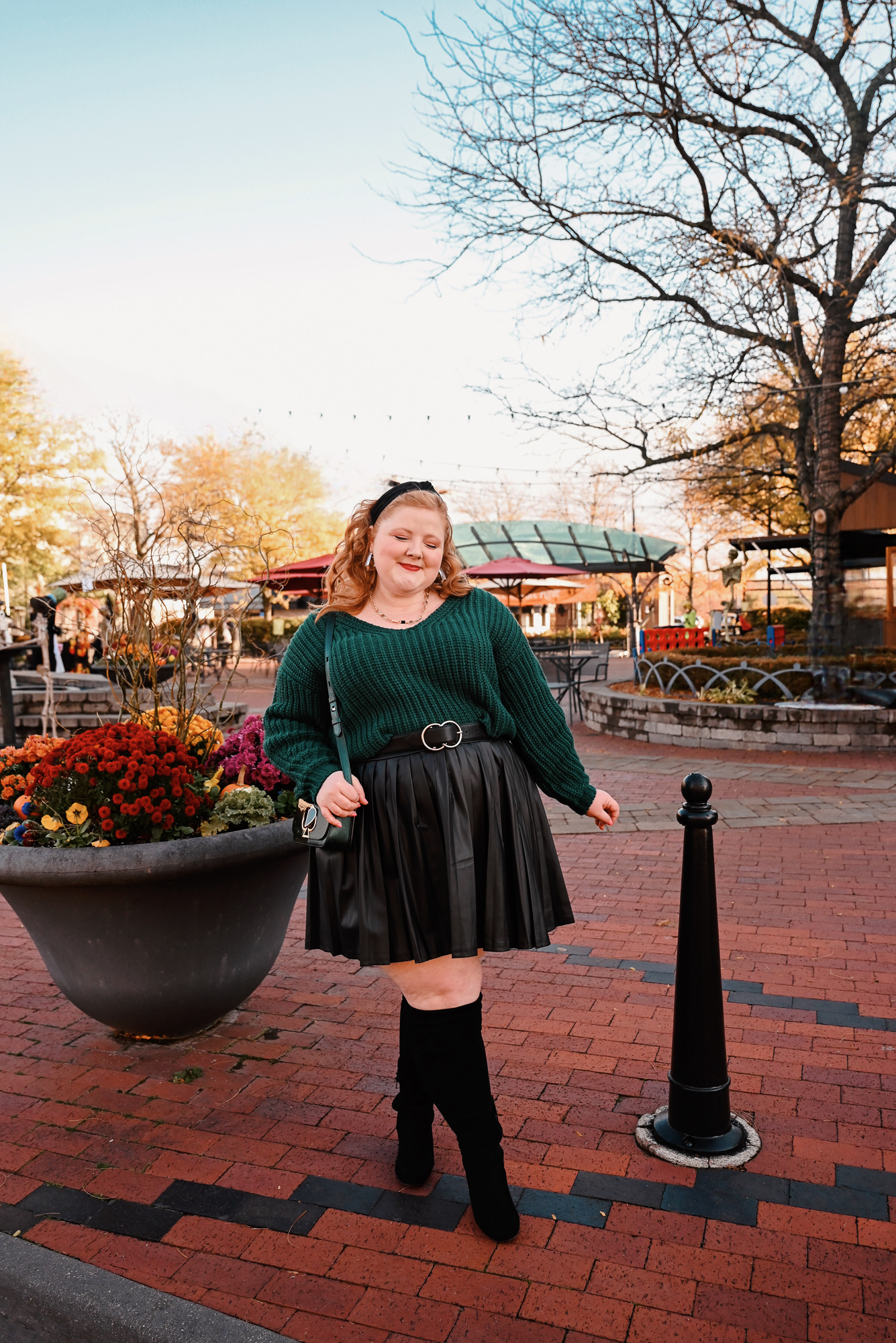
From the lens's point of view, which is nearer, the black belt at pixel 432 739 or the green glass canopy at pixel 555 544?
the black belt at pixel 432 739

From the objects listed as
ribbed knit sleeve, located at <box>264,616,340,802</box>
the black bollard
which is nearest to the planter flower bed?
ribbed knit sleeve, located at <box>264,616,340,802</box>

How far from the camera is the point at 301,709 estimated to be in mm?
2279

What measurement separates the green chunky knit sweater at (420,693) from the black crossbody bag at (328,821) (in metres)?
0.02

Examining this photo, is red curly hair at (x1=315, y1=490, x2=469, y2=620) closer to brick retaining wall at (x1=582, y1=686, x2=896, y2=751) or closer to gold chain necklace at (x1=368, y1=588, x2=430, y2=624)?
gold chain necklace at (x1=368, y1=588, x2=430, y2=624)

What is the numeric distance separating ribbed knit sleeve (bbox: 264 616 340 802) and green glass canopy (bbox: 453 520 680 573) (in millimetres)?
20605

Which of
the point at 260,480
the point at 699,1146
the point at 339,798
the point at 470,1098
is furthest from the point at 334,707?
the point at 260,480

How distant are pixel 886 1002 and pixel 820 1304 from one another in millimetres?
1720

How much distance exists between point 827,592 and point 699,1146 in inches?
410

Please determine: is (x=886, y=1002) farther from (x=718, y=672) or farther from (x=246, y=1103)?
(x=718, y=672)

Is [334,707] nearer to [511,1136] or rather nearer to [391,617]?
[391,617]

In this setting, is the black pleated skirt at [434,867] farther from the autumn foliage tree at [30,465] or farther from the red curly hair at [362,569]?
A: the autumn foliage tree at [30,465]

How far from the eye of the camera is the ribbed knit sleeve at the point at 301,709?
2.24 m

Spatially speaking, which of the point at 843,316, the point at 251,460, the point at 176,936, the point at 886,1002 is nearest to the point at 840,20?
the point at 843,316

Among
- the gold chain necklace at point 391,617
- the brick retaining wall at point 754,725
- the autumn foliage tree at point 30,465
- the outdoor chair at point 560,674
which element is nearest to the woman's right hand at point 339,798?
the gold chain necklace at point 391,617
